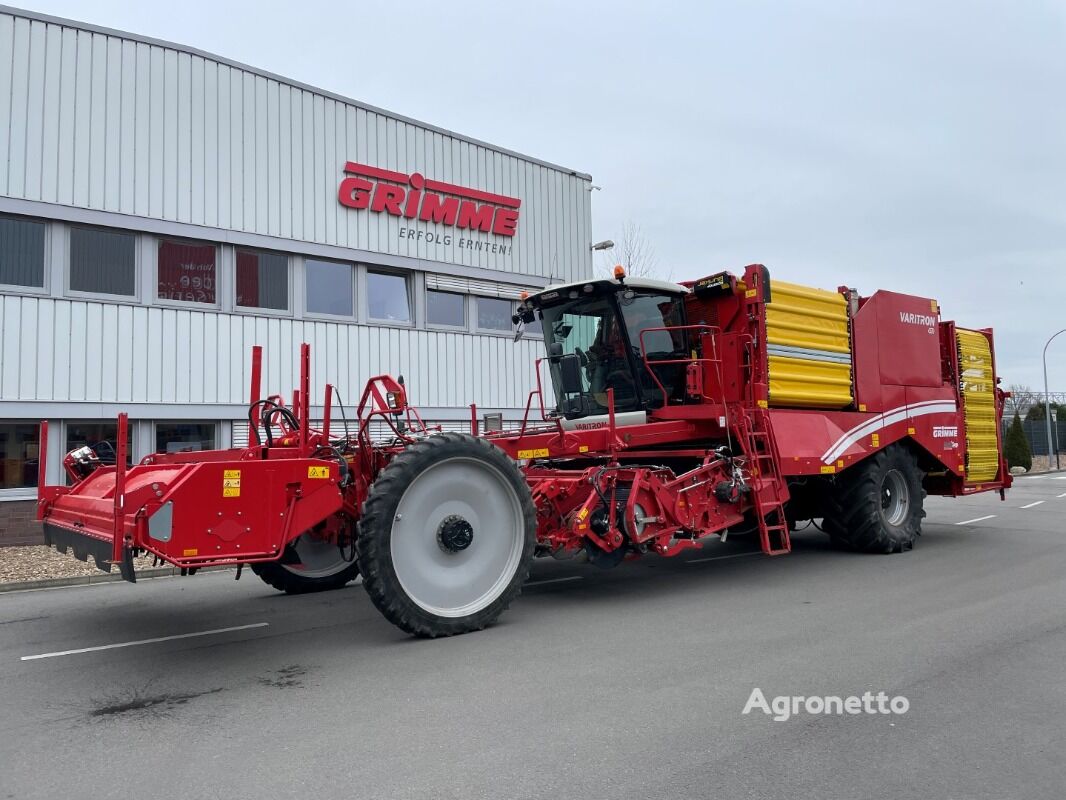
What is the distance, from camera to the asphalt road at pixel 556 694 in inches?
145

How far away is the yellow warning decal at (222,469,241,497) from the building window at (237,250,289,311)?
9.43 metres

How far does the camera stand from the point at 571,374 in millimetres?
9383

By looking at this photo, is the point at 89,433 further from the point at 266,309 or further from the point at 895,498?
the point at 895,498

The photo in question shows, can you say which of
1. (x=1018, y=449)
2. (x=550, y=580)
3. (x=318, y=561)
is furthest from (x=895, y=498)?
(x=1018, y=449)

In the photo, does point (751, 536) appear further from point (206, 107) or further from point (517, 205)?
point (206, 107)

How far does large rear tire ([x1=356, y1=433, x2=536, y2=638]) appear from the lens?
232 inches

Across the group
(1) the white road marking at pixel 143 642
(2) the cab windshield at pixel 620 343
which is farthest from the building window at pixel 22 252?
(2) the cab windshield at pixel 620 343

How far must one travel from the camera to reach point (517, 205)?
1772 cm

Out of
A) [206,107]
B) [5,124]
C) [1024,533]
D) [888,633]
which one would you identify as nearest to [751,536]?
[1024,533]

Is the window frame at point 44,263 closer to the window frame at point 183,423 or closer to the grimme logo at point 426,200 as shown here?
the window frame at point 183,423

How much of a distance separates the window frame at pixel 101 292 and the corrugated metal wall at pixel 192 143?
35 cm

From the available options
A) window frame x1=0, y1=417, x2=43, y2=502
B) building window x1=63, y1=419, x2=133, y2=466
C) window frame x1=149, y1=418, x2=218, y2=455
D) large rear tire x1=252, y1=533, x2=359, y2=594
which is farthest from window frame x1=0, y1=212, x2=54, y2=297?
large rear tire x1=252, y1=533, x2=359, y2=594

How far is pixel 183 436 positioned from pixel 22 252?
358 cm

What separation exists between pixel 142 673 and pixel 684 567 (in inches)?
241
